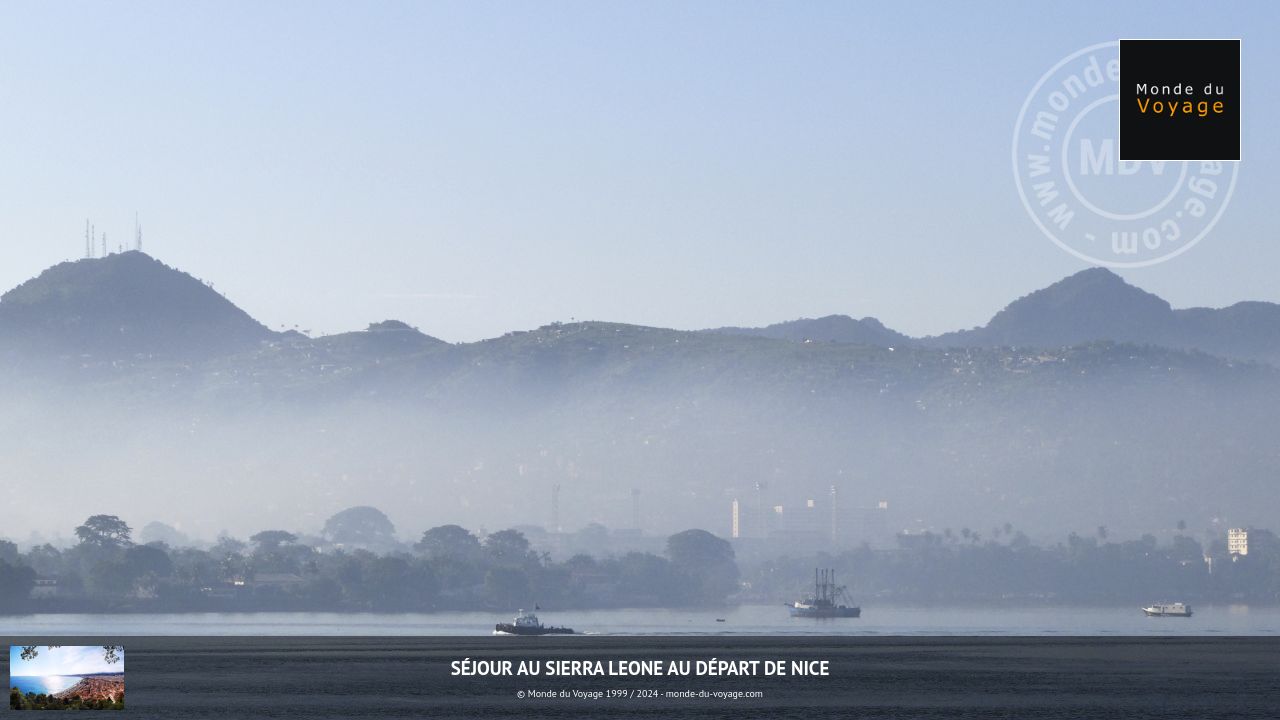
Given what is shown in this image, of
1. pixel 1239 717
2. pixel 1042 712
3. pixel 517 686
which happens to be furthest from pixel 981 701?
pixel 517 686

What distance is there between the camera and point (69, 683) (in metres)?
181

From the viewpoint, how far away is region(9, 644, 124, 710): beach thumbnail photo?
125m

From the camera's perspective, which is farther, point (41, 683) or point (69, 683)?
point (69, 683)

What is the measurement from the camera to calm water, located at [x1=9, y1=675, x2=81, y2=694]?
516 ft

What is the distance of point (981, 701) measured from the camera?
172875mm

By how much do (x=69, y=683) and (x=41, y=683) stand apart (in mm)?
4642

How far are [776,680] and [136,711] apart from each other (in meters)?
71.2

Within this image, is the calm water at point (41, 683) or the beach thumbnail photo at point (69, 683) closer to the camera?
the beach thumbnail photo at point (69, 683)

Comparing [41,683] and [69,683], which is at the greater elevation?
[41,683]

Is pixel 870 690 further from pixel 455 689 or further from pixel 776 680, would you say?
pixel 455 689

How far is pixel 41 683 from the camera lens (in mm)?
176500

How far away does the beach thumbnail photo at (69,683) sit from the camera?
410 feet

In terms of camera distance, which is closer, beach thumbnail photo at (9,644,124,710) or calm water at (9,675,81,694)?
beach thumbnail photo at (9,644,124,710)

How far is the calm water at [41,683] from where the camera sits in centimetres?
15720
